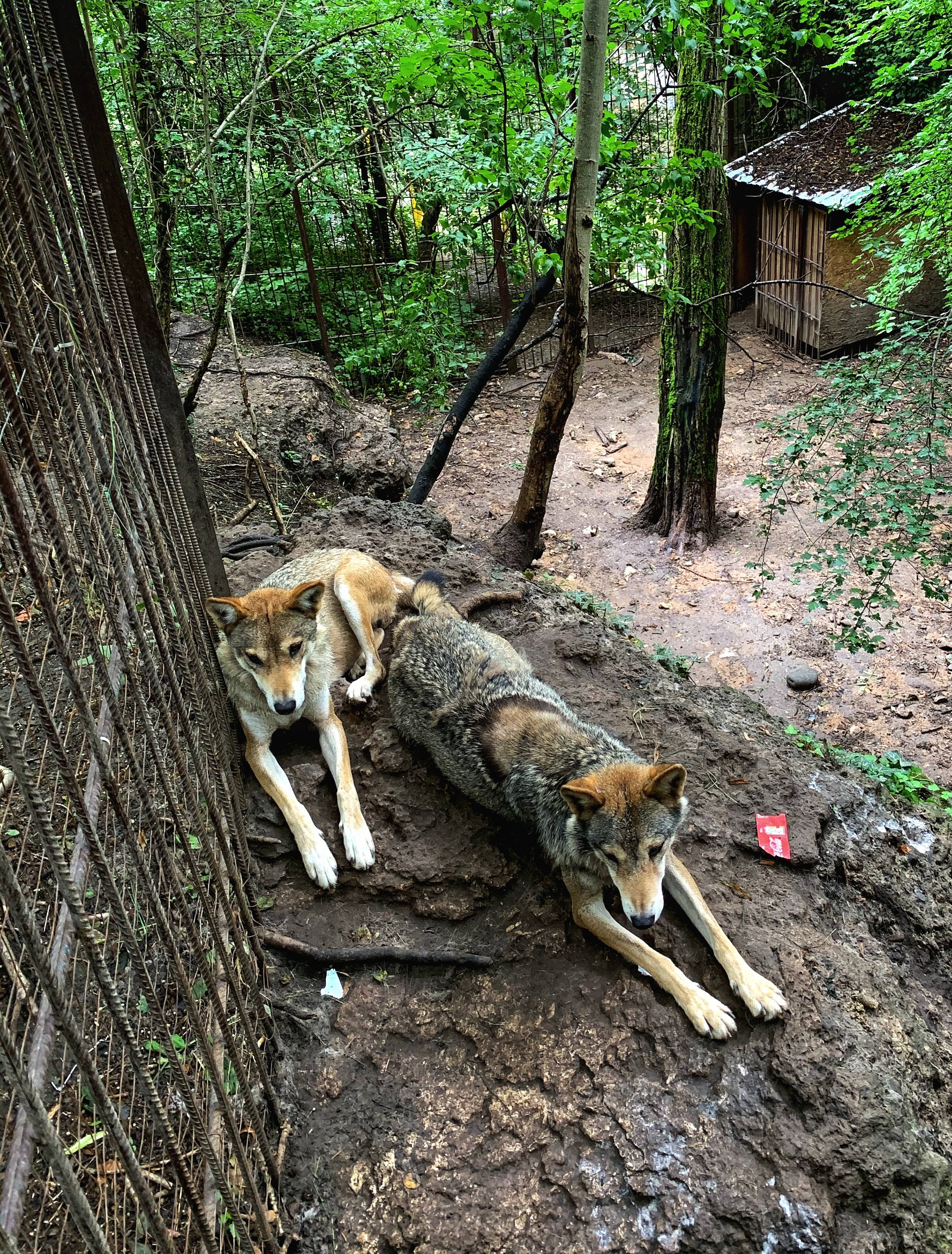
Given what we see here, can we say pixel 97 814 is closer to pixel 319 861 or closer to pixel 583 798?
pixel 319 861

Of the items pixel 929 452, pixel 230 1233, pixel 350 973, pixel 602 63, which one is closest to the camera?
pixel 230 1233

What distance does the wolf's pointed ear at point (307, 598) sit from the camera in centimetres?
485

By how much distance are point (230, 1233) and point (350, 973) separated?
1.35 m

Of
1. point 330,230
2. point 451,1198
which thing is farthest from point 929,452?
point 330,230

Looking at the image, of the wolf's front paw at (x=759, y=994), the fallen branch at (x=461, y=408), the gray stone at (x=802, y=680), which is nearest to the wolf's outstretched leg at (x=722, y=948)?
the wolf's front paw at (x=759, y=994)

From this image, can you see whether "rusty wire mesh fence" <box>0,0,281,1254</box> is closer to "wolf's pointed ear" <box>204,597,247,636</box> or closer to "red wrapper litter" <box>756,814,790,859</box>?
"wolf's pointed ear" <box>204,597,247,636</box>

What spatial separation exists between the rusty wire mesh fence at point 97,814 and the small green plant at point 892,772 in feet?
13.4

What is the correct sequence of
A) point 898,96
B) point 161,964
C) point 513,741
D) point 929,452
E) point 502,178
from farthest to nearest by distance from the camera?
point 898,96, point 502,178, point 929,452, point 513,741, point 161,964

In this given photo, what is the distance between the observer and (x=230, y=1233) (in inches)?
116

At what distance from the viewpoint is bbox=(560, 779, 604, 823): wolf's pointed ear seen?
386 centimetres

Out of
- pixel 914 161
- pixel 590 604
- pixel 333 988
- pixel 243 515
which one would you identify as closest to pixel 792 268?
pixel 914 161

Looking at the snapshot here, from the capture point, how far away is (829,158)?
609 inches

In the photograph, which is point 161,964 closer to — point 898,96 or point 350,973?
point 350,973

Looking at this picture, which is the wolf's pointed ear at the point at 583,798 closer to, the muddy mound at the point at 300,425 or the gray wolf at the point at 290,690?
the gray wolf at the point at 290,690
